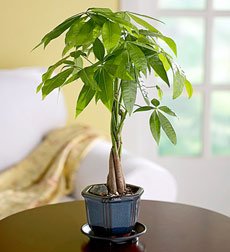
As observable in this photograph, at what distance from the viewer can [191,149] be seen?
302 cm

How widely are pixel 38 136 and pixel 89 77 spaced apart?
1327mm

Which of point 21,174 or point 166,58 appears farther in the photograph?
point 21,174

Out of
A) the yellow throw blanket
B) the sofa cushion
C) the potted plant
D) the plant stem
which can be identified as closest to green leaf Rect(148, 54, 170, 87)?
the potted plant

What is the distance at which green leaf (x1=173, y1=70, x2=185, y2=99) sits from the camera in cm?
128

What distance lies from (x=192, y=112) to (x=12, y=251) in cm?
179

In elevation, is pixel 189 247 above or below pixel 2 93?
below

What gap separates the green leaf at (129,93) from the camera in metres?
1.23

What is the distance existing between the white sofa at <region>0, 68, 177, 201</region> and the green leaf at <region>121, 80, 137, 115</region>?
91cm

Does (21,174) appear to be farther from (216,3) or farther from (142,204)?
(216,3)

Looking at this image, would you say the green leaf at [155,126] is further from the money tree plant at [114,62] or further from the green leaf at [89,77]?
the green leaf at [89,77]

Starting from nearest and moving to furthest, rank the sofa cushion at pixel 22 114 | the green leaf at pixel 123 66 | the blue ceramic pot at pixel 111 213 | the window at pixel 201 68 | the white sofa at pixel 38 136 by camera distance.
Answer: the green leaf at pixel 123 66
the blue ceramic pot at pixel 111 213
the white sofa at pixel 38 136
the sofa cushion at pixel 22 114
the window at pixel 201 68

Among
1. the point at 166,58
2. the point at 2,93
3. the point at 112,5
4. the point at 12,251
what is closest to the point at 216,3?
the point at 112,5

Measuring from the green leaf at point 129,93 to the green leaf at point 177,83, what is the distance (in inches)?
3.6

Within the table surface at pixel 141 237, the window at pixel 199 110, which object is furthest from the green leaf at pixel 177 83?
the window at pixel 199 110
